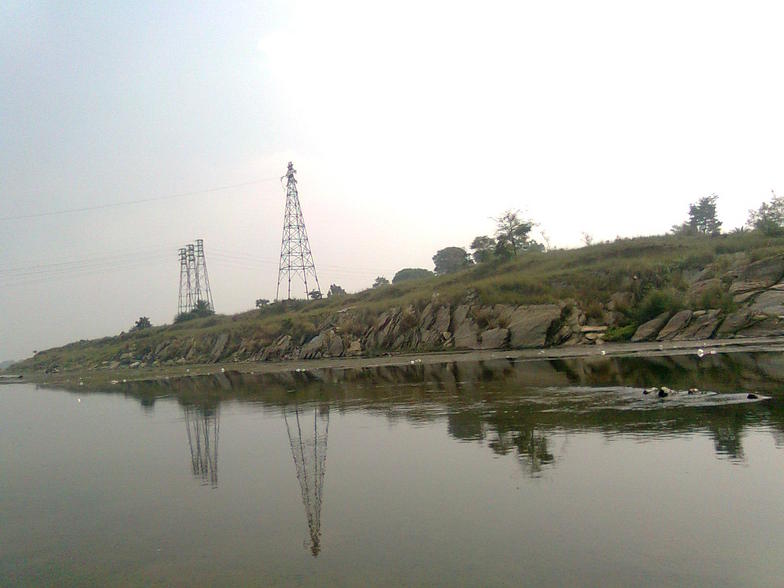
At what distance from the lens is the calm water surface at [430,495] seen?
7.34 meters

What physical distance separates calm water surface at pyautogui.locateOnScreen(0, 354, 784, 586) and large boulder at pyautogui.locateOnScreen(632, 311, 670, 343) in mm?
17821

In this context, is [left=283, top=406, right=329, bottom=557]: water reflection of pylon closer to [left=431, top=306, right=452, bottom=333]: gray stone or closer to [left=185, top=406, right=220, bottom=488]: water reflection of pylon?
[left=185, top=406, right=220, bottom=488]: water reflection of pylon

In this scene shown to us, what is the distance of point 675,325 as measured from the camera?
37.2m

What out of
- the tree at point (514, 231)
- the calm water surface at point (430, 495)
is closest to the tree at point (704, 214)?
the tree at point (514, 231)

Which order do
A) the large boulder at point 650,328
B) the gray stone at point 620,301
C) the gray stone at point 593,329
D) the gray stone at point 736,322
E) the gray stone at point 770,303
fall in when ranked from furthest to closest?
the gray stone at point 620,301
the gray stone at point 593,329
the large boulder at point 650,328
the gray stone at point 736,322
the gray stone at point 770,303

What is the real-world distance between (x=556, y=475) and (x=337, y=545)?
403 cm

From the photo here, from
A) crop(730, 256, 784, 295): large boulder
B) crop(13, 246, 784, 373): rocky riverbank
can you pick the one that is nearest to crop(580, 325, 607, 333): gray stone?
crop(13, 246, 784, 373): rocky riverbank

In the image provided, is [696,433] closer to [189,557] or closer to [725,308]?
[189,557]

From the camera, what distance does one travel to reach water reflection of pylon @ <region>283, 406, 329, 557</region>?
9547mm

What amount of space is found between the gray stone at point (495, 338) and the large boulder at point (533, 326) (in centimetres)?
44

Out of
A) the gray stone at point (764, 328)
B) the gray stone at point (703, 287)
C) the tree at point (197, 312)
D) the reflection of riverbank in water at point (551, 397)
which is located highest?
the tree at point (197, 312)

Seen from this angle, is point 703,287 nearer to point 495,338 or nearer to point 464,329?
point 495,338

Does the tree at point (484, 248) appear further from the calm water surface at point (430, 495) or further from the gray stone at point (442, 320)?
the calm water surface at point (430, 495)

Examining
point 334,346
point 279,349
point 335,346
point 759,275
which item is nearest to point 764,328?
point 759,275
